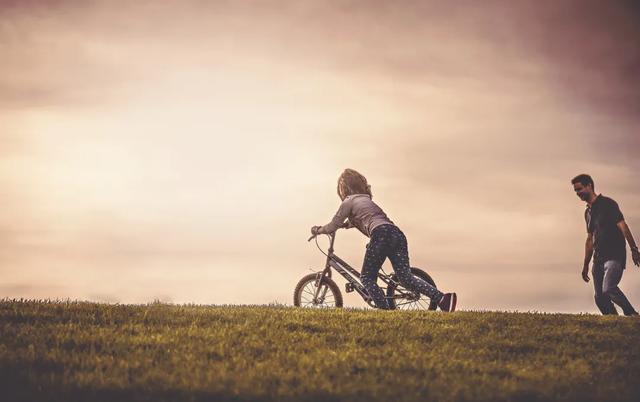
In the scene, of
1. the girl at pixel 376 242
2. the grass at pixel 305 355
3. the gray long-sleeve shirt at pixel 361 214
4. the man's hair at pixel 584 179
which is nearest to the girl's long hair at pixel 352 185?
the girl at pixel 376 242

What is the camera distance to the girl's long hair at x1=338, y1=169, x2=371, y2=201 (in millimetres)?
14781

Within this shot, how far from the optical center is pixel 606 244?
49.9 feet

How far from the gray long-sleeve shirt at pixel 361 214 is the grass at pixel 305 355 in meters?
1.90

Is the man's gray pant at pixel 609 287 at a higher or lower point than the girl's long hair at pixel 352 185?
lower

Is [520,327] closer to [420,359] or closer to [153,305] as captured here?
[420,359]

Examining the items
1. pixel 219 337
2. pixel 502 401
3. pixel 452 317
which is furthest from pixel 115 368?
pixel 452 317

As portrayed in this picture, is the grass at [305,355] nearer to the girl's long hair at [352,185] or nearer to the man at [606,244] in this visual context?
the man at [606,244]

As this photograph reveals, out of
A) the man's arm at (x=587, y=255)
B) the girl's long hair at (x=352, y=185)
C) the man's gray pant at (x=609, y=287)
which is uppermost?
the girl's long hair at (x=352, y=185)

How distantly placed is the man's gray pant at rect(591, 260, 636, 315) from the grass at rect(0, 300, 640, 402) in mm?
1453

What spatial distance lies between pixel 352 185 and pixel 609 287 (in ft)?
18.9

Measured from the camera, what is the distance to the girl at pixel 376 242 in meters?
14.3

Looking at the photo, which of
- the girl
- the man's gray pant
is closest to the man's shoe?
the girl

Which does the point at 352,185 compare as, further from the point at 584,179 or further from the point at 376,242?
the point at 584,179

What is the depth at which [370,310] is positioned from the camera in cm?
1416
